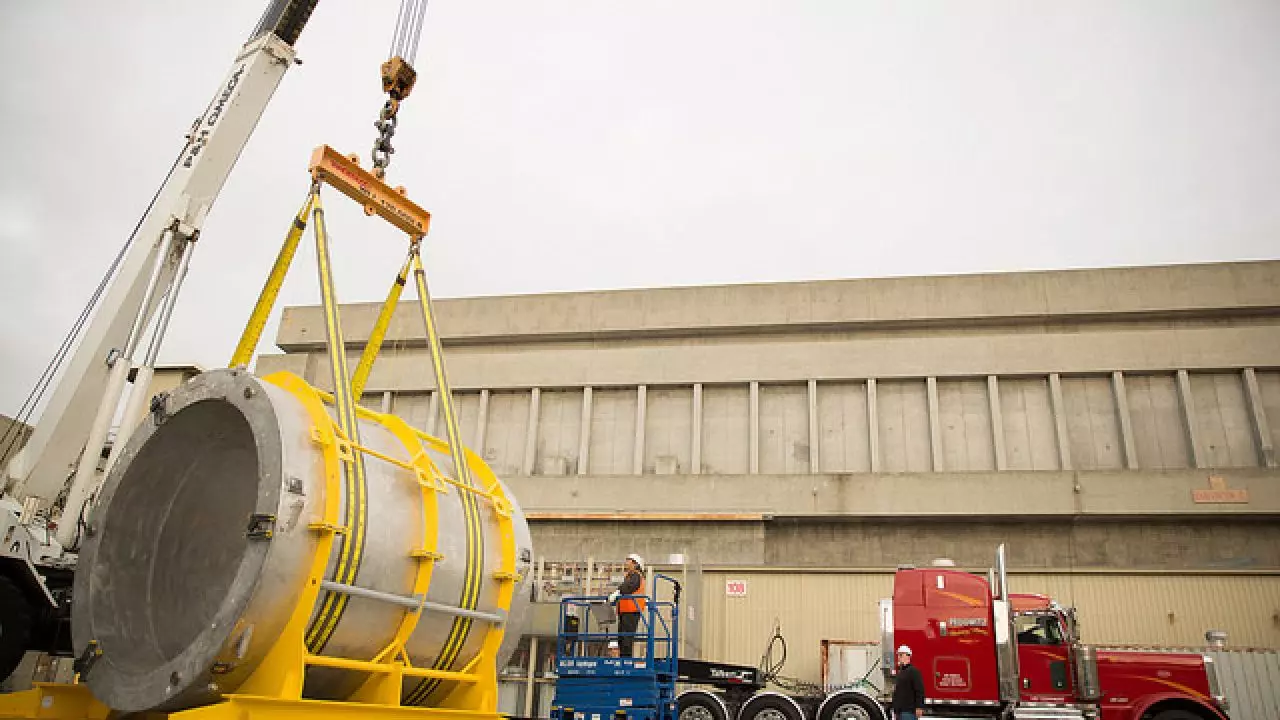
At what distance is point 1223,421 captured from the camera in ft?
90.0

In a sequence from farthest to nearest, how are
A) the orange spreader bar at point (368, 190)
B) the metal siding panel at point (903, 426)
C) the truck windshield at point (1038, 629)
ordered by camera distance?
1. the metal siding panel at point (903, 426)
2. the truck windshield at point (1038, 629)
3. the orange spreader bar at point (368, 190)

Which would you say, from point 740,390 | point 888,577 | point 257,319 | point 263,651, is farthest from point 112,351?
point 740,390

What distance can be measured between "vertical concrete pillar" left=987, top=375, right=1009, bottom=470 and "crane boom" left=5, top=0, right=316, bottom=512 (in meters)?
23.5

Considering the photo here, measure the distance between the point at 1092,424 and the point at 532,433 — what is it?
61.8ft

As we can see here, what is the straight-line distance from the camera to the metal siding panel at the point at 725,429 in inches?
1177

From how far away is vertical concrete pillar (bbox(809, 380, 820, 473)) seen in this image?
29.1 meters

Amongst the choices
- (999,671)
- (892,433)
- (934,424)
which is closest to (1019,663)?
(999,671)

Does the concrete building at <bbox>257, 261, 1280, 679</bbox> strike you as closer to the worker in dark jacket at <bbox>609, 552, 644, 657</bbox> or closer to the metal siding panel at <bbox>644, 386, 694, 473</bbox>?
the metal siding panel at <bbox>644, 386, 694, 473</bbox>

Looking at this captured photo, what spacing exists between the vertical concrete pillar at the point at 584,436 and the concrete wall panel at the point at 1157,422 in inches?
709

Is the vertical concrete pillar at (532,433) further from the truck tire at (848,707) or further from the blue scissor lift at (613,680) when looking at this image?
the blue scissor lift at (613,680)

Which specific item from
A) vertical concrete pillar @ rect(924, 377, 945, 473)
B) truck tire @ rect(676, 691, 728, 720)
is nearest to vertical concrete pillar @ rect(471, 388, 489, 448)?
vertical concrete pillar @ rect(924, 377, 945, 473)

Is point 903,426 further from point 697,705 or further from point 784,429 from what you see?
point 697,705

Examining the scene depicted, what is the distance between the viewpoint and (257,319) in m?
7.96

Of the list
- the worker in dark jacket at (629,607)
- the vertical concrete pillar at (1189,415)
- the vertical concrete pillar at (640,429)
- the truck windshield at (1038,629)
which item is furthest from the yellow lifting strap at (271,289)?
the vertical concrete pillar at (1189,415)
